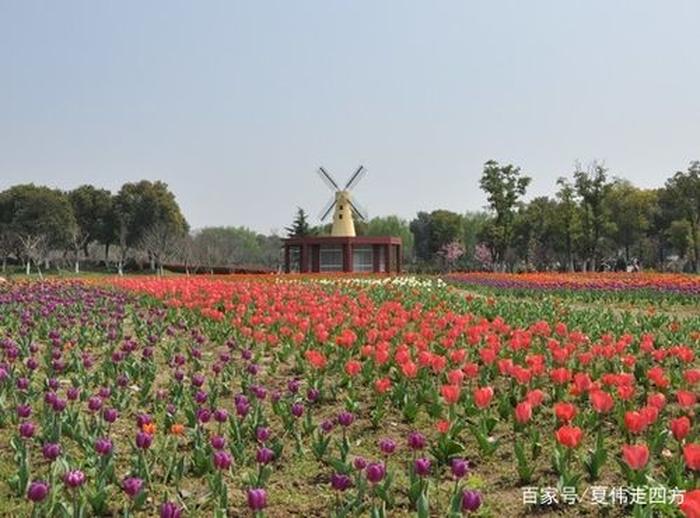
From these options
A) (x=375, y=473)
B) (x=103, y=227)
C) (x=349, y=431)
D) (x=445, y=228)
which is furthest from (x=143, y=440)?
(x=445, y=228)

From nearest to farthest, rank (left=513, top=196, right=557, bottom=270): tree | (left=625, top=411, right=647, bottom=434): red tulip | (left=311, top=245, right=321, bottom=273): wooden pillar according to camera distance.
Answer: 1. (left=625, top=411, right=647, bottom=434): red tulip
2. (left=311, top=245, right=321, bottom=273): wooden pillar
3. (left=513, top=196, right=557, bottom=270): tree

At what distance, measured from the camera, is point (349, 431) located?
21.8 feet

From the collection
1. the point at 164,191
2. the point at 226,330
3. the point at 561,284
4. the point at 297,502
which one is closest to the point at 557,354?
the point at 297,502

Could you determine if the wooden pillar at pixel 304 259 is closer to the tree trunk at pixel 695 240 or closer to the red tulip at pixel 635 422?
the tree trunk at pixel 695 240

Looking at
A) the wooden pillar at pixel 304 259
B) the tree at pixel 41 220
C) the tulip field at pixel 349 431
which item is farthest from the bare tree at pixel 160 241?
the tulip field at pixel 349 431

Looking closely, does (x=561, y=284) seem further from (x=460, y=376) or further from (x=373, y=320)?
(x=460, y=376)

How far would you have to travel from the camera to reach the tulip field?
4.58 meters

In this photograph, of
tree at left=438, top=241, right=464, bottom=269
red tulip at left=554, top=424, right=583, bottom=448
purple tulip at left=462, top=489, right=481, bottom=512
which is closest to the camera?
purple tulip at left=462, top=489, right=481, bottom=512

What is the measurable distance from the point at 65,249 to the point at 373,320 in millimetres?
63385

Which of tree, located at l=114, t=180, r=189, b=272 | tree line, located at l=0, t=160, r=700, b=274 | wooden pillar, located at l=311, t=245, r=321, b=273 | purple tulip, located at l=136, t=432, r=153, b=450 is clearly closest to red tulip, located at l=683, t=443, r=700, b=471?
purple tulip, located at l=136, t=432, r=153, b=450

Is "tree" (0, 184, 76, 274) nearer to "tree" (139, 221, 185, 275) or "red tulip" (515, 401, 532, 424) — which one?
"tree" (139, 221, 185, 275)

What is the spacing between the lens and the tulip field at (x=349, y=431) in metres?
4.58

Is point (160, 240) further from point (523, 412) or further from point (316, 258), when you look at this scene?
point (523, 412)

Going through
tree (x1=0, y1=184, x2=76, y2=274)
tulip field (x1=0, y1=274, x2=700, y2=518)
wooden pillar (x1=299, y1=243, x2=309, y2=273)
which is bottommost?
tulip field (x1=0, y1=274, x2=700, y2=518)
